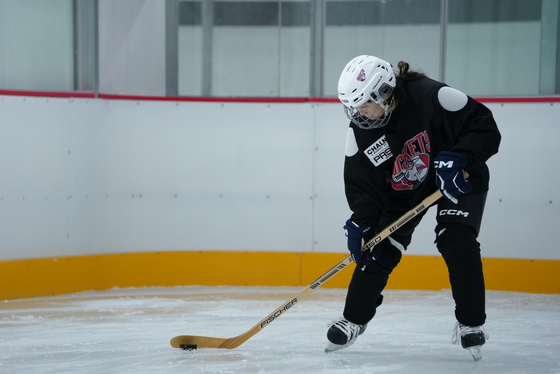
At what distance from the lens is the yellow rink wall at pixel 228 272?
324cm

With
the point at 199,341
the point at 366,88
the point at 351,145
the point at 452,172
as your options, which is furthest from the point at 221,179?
the point at 452,172

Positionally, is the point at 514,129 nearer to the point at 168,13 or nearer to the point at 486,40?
the point at 486,40

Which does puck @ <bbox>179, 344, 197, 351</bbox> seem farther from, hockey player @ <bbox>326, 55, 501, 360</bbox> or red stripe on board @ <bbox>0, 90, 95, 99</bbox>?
red stripe on board @ <bbox>0, 90, 95, 99</bbox>

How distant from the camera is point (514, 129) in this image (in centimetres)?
333

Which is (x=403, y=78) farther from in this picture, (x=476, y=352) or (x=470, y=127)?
(x=476, y=352)

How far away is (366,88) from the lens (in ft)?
5.78

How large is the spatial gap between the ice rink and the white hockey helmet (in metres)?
0.81

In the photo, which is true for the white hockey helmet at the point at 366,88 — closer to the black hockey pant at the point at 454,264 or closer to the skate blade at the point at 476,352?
the black hockey pant at the point at 454,264

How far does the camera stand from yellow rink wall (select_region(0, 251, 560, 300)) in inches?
128

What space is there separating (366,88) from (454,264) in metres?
0.61

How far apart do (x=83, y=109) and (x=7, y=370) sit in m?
1.82

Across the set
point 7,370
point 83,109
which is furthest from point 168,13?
point 7,370

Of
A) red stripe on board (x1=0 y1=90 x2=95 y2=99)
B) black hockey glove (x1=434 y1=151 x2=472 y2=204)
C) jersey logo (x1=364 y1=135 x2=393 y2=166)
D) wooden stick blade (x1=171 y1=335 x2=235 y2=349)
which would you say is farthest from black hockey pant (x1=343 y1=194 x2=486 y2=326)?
red stripe on board (x1=0 y1=90 x2=95 y2=99)

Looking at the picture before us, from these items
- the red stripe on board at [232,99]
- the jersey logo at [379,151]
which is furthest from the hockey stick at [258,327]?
the red stripe on board at [232,99]
